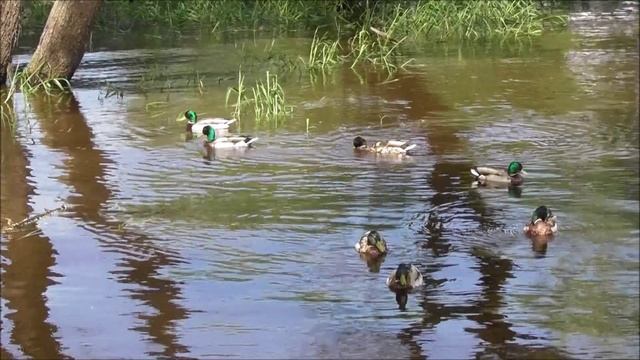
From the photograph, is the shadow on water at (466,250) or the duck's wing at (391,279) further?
the duck's wing at (391,279)

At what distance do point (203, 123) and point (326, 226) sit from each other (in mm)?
3696

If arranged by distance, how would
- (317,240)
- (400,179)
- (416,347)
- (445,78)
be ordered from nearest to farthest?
(416,347)
(317,240)
(400,179)
(445,78)

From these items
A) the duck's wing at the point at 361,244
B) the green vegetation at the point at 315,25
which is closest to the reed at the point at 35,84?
the green vegetation at the point at 315,25

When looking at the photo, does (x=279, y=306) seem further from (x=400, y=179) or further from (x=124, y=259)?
(x=400, y=179)

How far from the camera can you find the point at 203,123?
11617 mm

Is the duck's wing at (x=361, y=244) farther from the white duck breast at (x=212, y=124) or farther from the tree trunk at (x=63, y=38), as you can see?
the tree trunk at (x=63, y=38)

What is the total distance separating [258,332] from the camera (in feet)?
Result: 20.4

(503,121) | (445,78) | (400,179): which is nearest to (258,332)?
(400,179)

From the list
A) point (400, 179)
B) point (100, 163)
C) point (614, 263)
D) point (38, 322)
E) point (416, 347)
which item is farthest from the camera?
point (100, 163)

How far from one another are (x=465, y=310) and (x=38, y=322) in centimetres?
240

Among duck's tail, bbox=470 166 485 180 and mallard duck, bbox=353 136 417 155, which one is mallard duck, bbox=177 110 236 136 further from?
duck's tail, bbox=470 166 485 180

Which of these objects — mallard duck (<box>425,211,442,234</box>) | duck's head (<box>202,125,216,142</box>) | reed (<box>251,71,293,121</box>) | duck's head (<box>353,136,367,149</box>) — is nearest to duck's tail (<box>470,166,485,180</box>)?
mallard duck (<box>425,211,442,234</box>)

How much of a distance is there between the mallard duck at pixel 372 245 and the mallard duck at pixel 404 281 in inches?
24.0

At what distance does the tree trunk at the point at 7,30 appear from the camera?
14289mm
